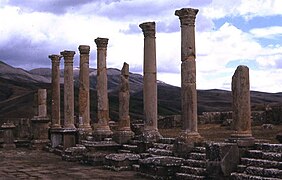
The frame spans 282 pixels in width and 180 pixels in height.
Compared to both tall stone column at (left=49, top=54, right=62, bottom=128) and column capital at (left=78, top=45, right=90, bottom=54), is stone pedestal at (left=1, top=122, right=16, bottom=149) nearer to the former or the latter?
tall stone column at (left=49, top=54, right=62, bottom=128)

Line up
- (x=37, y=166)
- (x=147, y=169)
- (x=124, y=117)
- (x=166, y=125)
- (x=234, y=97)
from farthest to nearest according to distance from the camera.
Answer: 1. (x=166, y=125)
2. (x=124, y=117)
3. (x=37, y=166)
4. (x=147, y=169)
5. (x=234, y=97)

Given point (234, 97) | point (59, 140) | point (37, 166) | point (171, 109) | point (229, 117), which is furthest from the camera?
point (171, 109)

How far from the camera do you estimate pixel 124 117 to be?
1941 centimetres

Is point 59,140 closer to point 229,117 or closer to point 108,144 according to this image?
point 108,144

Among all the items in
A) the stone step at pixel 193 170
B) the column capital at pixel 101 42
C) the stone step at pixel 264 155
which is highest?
the column capital at pixel 101 42

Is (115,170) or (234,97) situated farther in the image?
(115,170)

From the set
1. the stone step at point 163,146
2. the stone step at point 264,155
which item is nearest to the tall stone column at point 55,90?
the stone step at point 163,146

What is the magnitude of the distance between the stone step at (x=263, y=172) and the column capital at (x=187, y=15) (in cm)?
509

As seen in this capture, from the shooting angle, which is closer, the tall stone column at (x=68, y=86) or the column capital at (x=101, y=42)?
the column capital at (x=101, y=42)

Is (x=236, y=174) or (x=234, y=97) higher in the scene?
(x=234, y=97)

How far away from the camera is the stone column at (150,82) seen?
17.3 m

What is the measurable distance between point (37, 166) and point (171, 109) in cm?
5052

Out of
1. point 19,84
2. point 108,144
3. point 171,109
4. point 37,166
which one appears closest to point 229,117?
point 108,144

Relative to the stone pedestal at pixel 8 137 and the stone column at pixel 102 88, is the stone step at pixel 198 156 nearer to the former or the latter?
the stone column at pixel 102 88
